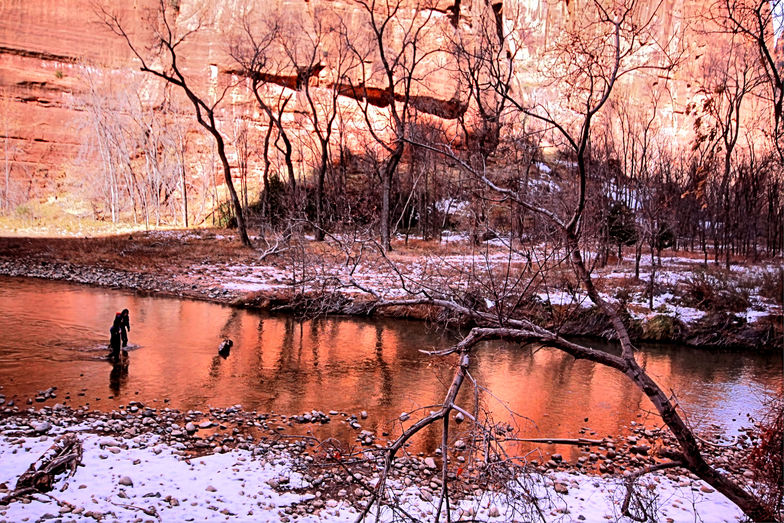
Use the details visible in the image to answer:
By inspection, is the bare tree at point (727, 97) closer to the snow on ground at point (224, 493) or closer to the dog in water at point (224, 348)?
the snow on ground at point (224, 493)

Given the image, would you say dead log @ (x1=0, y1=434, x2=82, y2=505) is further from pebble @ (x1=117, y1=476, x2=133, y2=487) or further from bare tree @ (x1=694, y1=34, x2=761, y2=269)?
bare tree @ (x1=694, y1=34, x2=761, y2=269)

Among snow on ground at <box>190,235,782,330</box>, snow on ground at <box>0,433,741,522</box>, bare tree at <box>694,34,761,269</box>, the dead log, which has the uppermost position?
bare tree at <box>694,34,761,269</box>

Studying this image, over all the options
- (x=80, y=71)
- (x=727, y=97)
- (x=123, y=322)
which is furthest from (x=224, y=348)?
(x=80, y=71)

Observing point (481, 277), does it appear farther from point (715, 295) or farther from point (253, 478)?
point (253, 478)

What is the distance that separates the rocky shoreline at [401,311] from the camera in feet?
50.9

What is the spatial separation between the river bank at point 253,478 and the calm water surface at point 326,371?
0.80 meters

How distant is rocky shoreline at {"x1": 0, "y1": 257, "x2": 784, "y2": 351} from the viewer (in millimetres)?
15500

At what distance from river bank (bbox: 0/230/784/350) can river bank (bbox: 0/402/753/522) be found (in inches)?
159

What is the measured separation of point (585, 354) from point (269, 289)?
49.1ft

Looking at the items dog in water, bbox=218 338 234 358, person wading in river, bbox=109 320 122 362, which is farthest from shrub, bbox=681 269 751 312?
person wading in river, bbox=109 320 122 362

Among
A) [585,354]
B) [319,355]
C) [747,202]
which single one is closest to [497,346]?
[319,355]

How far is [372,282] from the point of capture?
1967 centimetres

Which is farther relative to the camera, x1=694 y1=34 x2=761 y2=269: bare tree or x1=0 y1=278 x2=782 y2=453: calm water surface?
x1=694 y1=34 x2=761 y2=269: bare tree

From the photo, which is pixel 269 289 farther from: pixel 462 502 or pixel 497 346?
pixel 462 502
